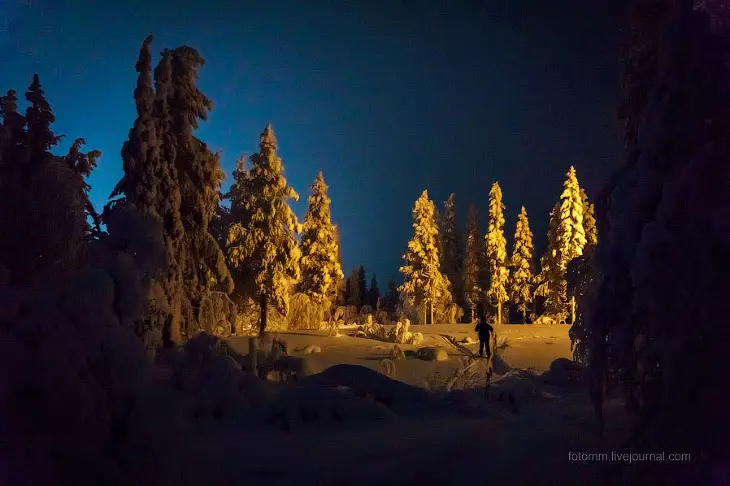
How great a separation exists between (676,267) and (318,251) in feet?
109

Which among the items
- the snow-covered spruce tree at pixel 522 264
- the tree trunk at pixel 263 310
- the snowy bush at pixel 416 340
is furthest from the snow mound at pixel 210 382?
the snow-covered spruce tree at pixel 522 264

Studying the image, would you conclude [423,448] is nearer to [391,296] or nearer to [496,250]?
[496,250]

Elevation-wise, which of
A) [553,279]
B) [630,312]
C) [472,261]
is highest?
[472,261]

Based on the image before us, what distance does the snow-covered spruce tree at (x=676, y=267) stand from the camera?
3947 mm

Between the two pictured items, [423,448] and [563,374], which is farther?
[563,374]

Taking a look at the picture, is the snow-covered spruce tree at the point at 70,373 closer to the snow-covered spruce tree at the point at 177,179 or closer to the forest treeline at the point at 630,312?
the forest treeline at the point at 630,312

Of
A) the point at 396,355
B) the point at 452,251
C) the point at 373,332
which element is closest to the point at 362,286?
the point at 452,251

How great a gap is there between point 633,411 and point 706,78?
3002 millimetres

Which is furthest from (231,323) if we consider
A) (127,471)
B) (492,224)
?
(492,224)

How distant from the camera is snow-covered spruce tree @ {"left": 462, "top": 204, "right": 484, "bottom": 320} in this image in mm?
54406

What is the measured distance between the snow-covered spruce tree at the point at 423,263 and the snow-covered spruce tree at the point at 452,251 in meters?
7.41

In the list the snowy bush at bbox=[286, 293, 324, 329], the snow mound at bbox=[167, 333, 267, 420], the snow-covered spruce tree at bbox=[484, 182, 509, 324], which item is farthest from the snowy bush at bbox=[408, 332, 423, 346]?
the snow-covered spruce tree at bbox=[484, 182, 509, 324]

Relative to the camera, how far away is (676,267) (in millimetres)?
4051

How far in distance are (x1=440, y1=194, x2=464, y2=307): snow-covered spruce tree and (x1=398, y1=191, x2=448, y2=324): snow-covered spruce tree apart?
7.41 meters
